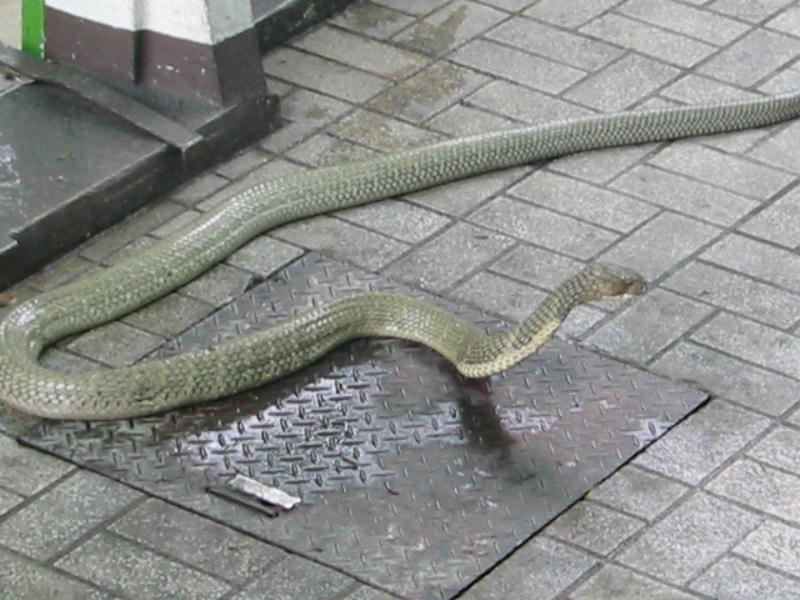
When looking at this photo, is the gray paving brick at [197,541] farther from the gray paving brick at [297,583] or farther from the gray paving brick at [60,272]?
the gray paving brick at [60,272]

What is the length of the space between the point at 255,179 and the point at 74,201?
70cm

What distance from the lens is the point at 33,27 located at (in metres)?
7.80

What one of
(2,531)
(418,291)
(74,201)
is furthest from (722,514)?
(74,201)

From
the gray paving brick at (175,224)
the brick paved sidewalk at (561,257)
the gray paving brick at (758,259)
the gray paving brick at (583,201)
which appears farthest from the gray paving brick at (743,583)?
the gray paving brick at (175,224)

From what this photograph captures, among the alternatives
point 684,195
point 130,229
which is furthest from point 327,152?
point 684,195

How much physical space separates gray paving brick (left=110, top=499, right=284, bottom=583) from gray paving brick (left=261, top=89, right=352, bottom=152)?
82.4 inches

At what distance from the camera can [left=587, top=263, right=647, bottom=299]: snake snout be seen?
6.07m

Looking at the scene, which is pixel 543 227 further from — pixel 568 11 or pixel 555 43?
pixel 568 11

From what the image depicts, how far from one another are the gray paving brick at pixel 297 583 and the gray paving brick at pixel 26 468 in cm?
75

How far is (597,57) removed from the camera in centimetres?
820

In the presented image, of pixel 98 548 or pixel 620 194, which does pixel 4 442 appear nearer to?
pixel 98 548

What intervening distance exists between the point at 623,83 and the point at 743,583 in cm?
285

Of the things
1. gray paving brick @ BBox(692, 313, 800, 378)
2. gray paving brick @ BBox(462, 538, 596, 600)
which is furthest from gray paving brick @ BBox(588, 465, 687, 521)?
gray paving brick @ BBox(692, 313, 800, 378)

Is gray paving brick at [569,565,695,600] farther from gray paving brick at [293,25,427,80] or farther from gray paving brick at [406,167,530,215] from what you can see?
gray paving brick at [293,25,427,80]
